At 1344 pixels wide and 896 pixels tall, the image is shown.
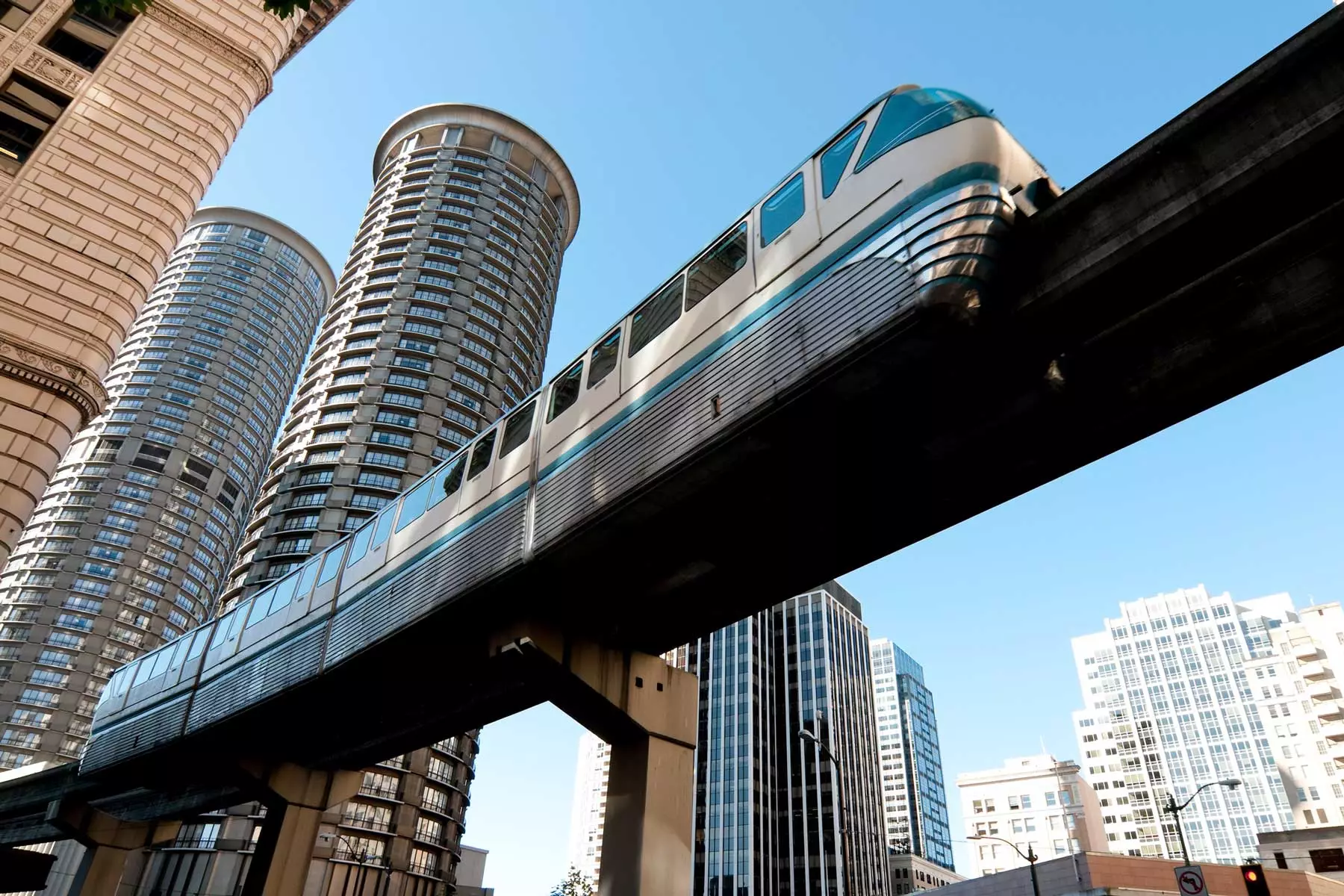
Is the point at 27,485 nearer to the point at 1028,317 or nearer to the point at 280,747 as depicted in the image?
the point at 280,747

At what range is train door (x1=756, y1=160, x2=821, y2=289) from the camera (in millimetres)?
9594

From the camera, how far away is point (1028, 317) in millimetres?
8641

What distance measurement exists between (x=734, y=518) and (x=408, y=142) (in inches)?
3657

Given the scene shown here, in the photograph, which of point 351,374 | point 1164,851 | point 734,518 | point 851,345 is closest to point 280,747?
point 734,518

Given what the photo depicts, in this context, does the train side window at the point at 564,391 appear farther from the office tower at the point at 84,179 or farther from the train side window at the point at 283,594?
the office tower at the point at 84,179

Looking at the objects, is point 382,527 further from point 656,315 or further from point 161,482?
point 161,482

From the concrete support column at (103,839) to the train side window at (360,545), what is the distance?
23.2 m

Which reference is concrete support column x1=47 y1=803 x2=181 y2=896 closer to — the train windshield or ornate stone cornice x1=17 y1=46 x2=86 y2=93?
the train windshield

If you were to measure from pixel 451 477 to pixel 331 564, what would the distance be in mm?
5271

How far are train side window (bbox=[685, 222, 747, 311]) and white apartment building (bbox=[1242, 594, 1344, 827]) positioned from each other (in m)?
111

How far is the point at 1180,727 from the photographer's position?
380 feet

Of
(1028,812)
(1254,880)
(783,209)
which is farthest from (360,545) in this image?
(1028,812)

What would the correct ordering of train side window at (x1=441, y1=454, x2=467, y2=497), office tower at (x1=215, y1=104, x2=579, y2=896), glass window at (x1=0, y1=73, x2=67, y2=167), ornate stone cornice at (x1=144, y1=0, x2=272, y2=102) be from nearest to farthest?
train side window at (x1=441, y1=454, x2=467, y2=497) < glass window at (x1=0, y1=73, x2=67, y2=167) < ornate stone cornice at (x1=144, y1=0, x2=272, y2=102) < office tower at (x1=215, y1=104, x2=579, y2=896)

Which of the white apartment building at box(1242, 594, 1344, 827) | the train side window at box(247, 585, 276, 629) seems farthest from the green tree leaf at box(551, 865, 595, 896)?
the white apartment building at box(1242, 594, 1344, 827)
